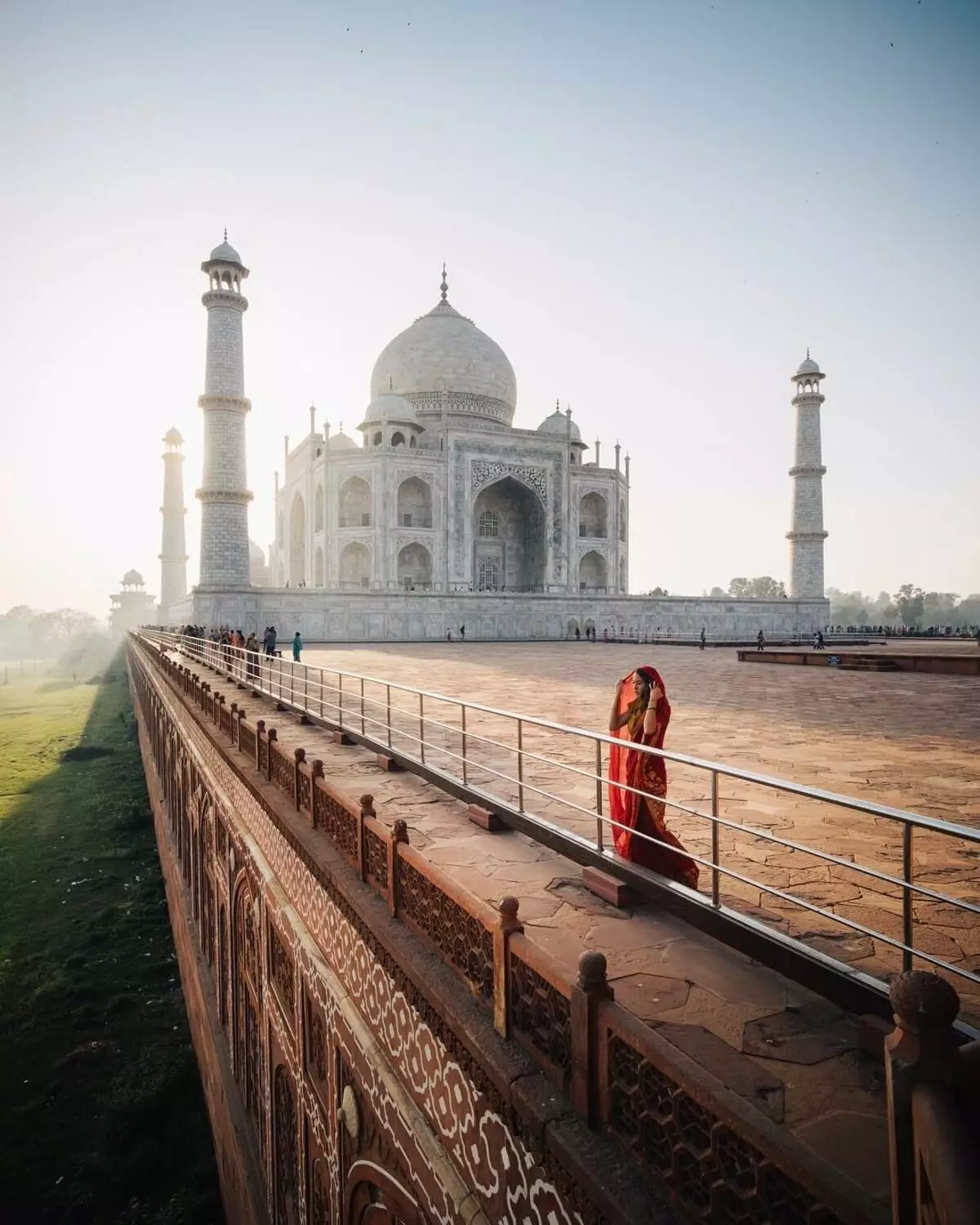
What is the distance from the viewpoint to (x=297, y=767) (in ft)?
15.7

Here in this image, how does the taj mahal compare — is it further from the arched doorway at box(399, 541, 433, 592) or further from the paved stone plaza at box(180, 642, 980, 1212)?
the paved stone plaza at box(180, 642, 980, 1212)

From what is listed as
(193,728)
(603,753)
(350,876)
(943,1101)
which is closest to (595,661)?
(193,728)

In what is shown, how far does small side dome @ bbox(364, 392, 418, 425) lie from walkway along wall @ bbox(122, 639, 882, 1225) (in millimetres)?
29835

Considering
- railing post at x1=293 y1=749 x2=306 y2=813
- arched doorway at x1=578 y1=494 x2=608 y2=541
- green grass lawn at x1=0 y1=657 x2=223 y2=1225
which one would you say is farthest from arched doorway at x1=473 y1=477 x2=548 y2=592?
railing post at x1=293 y1=749 x2=306 y2=813

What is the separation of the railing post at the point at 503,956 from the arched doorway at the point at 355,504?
108 feet

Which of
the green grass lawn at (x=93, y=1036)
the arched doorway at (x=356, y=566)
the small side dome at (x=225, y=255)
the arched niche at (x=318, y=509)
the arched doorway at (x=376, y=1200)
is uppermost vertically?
the small side dome at (x=225, y=255)

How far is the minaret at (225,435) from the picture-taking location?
Answer: 25062 millimetres

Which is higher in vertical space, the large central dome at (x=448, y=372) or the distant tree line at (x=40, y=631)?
the large central dome at (x=448, y=372)

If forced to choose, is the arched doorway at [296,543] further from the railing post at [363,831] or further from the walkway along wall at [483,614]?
the railing post at [363,831]

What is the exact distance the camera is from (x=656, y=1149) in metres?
1.66

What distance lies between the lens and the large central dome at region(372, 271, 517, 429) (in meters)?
37.8

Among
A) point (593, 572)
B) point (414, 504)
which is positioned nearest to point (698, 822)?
point (414, 504)

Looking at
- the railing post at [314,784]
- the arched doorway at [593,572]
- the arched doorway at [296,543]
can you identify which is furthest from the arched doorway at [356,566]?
the railing post at [314,784]

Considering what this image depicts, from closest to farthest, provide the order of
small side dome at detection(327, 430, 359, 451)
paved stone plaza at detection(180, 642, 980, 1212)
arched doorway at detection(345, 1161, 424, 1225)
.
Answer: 1. paved stone plaza at detection(180, 642, 980, 1212)
2. arched doorway at detection(345, 1161, 424, 1225)
3. small side dome at detection(327, 430, 359, 451)
